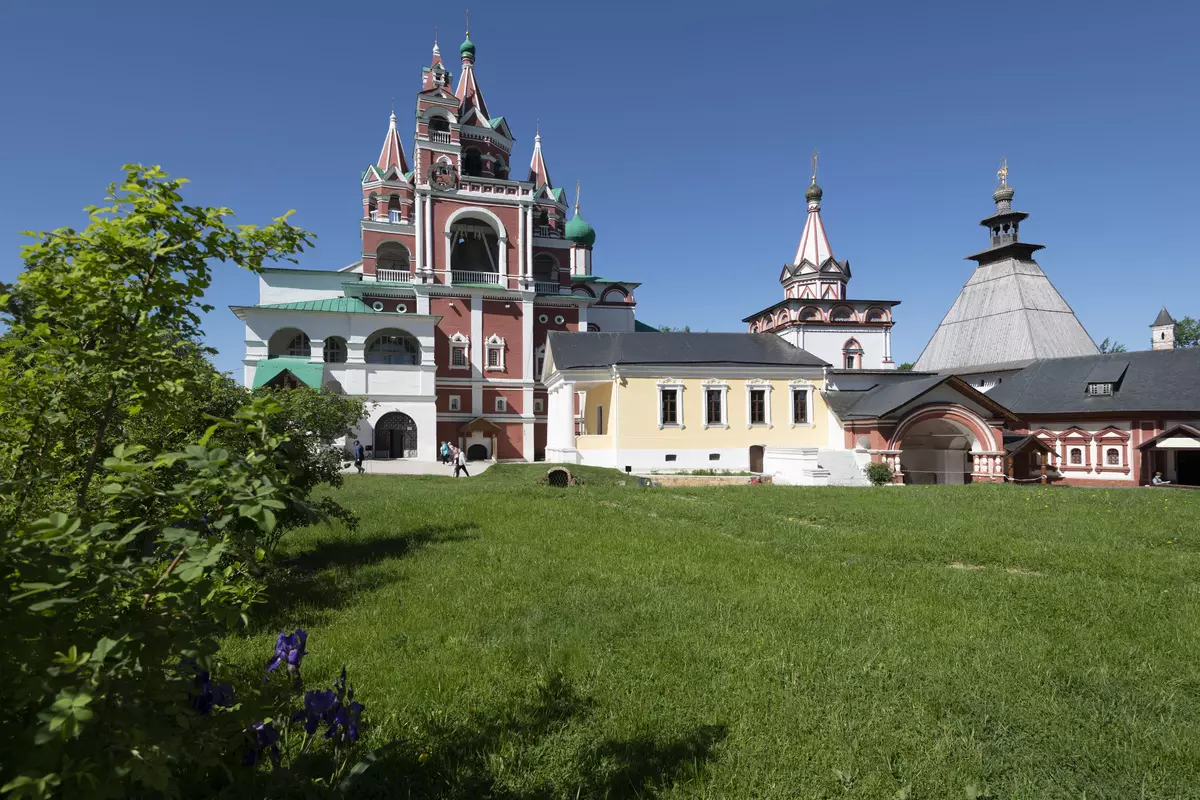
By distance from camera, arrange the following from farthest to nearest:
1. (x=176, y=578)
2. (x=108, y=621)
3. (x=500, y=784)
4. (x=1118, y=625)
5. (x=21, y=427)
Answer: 1. (x=1118, y=625)
2. (x=500, y=784)
3. (x=21, y=427)
4. (x=176, y=578)
5. (x=108, y=621)

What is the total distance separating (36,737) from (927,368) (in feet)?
144

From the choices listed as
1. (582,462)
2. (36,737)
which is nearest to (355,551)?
(36,737)

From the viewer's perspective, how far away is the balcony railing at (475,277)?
34.5 metres

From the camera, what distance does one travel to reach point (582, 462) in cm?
2631

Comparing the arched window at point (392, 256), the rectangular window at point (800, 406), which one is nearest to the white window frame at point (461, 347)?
the arched window at point (392, 256)

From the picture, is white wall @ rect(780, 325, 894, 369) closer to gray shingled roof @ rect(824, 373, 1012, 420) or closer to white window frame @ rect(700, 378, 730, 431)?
gray shingled roof @ rect(824, 373, 1012, 420)

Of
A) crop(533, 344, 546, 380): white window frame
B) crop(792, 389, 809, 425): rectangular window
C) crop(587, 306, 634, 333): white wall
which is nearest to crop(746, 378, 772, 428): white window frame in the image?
crop(792, 389, 809, 425): rectangular window

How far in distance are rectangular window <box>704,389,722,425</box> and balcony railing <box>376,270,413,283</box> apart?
18.8 metres

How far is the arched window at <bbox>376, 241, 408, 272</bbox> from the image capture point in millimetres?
37062

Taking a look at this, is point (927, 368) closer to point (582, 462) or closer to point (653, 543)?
point (582, 462)

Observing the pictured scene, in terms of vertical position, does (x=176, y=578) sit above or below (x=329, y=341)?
below

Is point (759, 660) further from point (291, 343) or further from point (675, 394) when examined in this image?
point (291, 343)

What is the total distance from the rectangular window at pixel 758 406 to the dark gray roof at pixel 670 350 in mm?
1386

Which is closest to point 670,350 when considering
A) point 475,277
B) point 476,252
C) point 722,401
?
point 722,401
